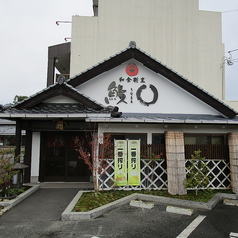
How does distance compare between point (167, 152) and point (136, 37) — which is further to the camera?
point (136, 37)

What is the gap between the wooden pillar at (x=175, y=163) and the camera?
7930mm

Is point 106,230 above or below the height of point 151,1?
below

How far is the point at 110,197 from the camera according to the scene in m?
7.58

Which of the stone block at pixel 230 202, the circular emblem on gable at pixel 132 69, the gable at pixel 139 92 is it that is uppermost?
the circular emblem on gable at pixel 132 69

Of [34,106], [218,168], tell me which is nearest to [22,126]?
[34,106]

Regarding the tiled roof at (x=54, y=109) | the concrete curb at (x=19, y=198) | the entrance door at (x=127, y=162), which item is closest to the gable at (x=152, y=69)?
the tiled roof at (x=54, y=109)

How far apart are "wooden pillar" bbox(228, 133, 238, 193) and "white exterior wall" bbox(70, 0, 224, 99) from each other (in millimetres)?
10692

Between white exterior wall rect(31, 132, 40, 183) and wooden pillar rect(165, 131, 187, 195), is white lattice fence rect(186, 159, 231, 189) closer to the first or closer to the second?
wooden pillar rect(165, 131, 187, 195)

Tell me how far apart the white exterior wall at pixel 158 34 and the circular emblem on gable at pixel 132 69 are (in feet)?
27.5

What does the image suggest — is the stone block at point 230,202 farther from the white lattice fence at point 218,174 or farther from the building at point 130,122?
the white lattice fence at point 218,174

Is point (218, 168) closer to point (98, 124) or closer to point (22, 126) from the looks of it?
point (98, 124)

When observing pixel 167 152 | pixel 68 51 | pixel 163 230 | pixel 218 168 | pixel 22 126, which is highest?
pixel 68 51

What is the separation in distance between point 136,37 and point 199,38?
18.9ft

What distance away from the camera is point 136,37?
1839cm
